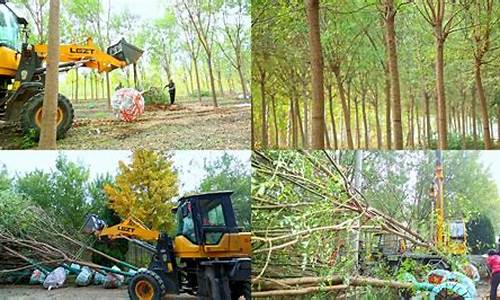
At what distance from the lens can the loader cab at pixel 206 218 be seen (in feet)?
15.5

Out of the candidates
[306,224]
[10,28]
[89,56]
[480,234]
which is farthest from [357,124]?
[10,28]

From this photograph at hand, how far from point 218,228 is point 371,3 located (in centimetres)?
162

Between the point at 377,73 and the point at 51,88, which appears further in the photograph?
the point at 377,73

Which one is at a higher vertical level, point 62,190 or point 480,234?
point 62,190

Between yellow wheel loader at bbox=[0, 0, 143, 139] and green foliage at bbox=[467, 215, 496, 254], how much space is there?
92.4 inches

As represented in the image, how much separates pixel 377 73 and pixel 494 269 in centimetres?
135

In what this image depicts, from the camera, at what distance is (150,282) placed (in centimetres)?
469

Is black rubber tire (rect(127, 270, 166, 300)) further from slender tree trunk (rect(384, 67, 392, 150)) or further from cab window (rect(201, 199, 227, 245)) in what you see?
slender tree trunk (rect(384, 67, 392, 150))

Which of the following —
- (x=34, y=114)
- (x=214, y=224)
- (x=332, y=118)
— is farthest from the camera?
(x=332, y=118)

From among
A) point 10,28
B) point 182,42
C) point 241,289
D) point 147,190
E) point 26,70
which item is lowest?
point 241,289

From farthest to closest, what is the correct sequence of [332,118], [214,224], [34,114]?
[332,118] → [214,224] → [34,114]

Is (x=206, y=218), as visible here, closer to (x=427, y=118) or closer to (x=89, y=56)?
(x=89, y=56)

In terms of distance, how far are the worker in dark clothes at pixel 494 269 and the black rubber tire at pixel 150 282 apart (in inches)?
75.4

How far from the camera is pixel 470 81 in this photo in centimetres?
494
